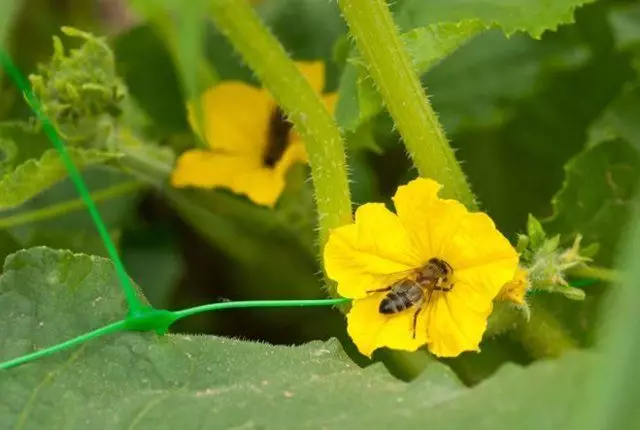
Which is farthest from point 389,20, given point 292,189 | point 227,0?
point 292,189

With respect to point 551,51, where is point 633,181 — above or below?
below

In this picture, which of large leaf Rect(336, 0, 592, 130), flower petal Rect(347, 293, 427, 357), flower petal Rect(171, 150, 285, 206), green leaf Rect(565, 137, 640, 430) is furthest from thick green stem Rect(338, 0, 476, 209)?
green leaf Rect(565, 137, 640, 430)

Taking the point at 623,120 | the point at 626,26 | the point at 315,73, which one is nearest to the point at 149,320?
the point at 315,73

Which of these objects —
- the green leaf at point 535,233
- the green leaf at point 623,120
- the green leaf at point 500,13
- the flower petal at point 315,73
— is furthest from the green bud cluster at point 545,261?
the flower petal at point 315,73

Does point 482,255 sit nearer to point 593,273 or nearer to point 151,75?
point 593,273

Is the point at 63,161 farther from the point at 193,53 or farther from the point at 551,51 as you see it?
the point at 551,51

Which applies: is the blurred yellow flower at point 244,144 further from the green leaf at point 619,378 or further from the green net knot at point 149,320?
the green leaf at point 619,378

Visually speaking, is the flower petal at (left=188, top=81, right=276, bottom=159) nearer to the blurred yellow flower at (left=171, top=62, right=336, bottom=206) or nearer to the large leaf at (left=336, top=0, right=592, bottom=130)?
the blurred yellow flower at (left=171, top=62, right=336, bottom=206)
